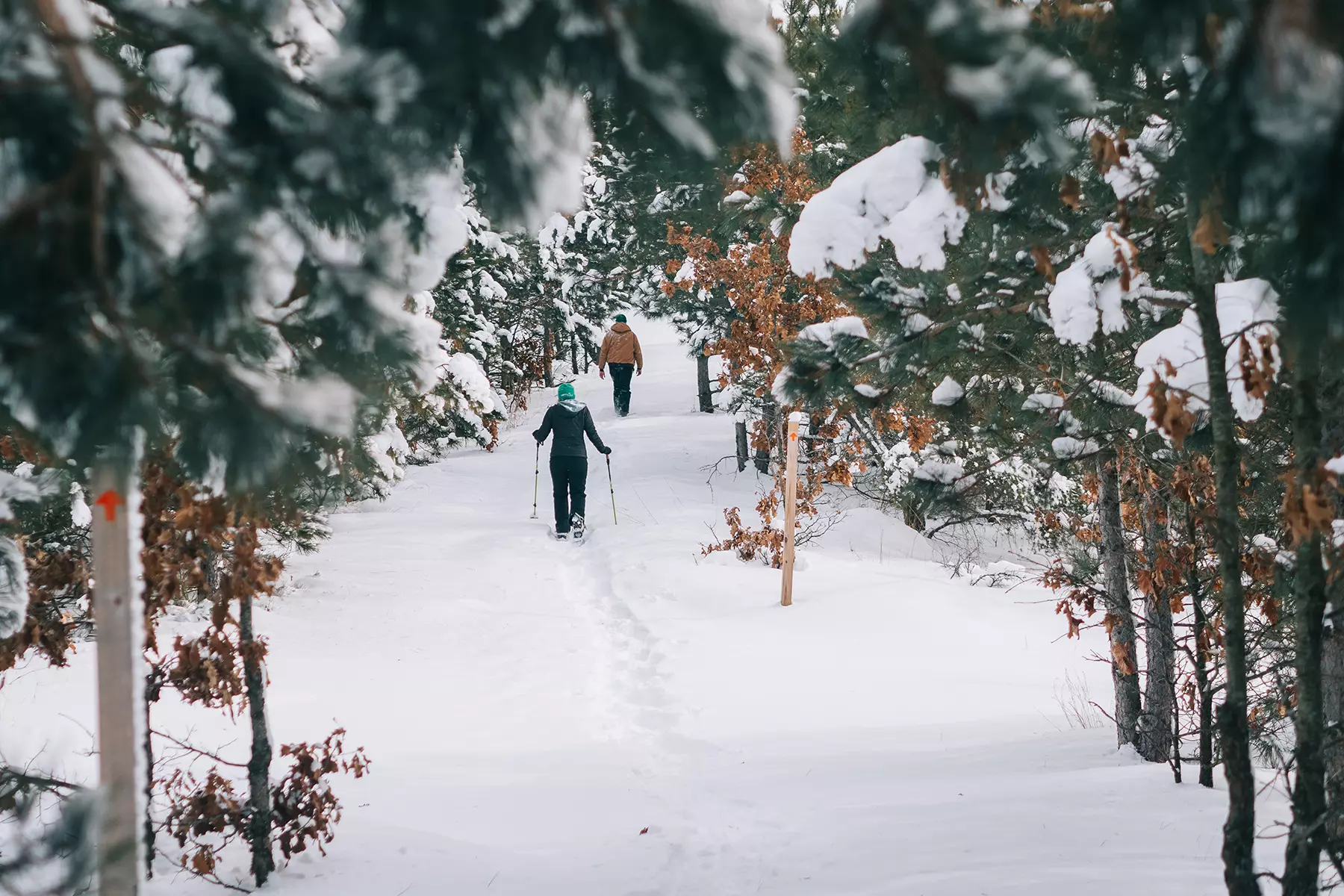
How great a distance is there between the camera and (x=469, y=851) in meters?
4.35

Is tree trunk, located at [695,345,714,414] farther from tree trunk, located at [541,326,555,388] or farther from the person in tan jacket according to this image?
tree trunk, located at [541,326,555,388]

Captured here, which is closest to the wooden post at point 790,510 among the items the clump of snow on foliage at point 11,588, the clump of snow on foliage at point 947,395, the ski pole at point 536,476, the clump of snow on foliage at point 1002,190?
the clump of snow on foliage at point 947,395

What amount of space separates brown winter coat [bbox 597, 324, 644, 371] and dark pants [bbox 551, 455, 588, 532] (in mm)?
8433

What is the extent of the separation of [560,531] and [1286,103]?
11.0m

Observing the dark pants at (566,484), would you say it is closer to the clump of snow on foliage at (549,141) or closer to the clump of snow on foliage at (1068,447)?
the clump of snow on foliage at (1068,447)

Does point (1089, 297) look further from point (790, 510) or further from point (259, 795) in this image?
point (790, 510)

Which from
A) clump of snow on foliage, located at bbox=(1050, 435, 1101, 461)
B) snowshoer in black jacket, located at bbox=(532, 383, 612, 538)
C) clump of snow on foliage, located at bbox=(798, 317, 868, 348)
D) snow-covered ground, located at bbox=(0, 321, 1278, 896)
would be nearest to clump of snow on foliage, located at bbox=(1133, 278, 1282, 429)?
clump of snow on foliage, located at bbox=(1050, 435, 1101, 461)

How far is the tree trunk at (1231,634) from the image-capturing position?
108 inches

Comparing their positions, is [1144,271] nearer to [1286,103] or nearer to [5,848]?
[1286,103]

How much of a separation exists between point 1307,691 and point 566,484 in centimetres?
987

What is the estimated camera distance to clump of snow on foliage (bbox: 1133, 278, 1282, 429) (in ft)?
9.80

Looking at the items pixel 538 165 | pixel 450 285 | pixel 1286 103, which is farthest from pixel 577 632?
pixel 450 285

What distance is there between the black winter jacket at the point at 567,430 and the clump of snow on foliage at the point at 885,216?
26.3ft

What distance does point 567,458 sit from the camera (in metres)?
11.9
